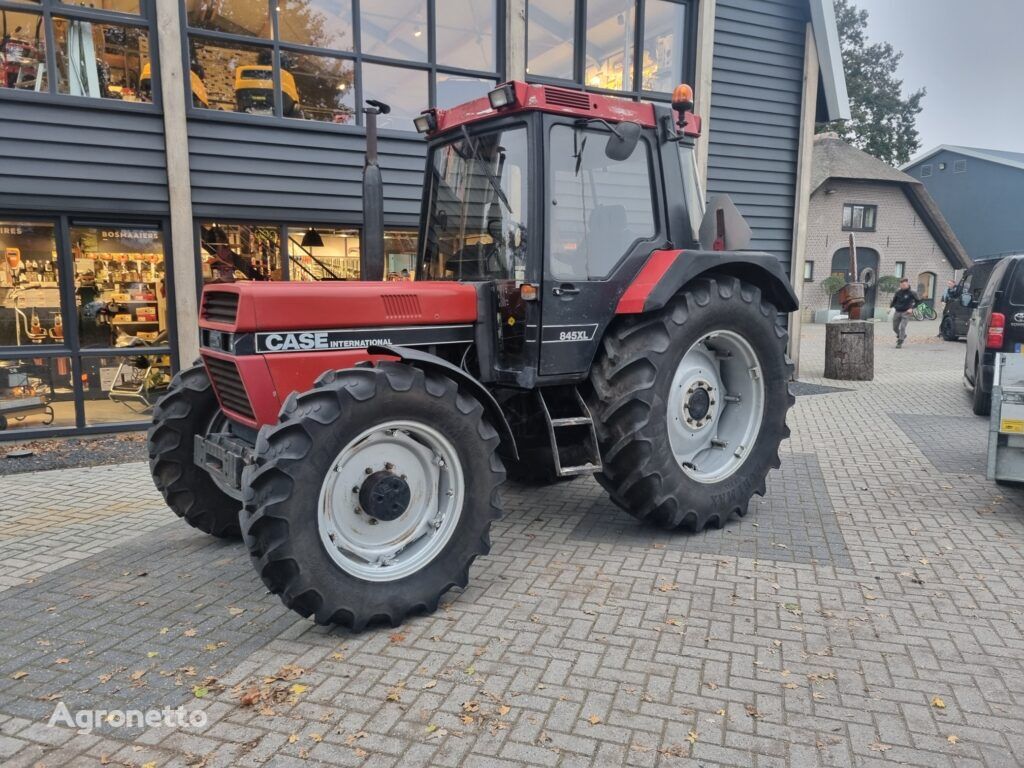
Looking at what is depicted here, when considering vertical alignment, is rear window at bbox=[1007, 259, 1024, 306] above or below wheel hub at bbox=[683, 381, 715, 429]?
above

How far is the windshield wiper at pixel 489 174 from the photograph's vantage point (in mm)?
4156

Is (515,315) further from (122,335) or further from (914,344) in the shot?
(914,344)

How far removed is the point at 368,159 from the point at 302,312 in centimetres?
117

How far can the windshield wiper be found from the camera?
164 inches

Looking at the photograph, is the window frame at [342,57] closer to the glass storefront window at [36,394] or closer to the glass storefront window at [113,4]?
the glass storefront window at [113,4]

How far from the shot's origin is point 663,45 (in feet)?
32.5

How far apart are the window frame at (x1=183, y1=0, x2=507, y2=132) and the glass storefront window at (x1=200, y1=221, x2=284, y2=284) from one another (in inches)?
44.1

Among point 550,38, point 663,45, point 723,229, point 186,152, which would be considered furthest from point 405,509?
point 663,45

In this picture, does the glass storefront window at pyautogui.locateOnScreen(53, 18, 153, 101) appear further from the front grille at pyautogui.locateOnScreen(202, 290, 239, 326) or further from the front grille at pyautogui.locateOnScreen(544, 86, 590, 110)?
the front grille at pyautogui.locateOnScreen(544, 86, 590, 110)

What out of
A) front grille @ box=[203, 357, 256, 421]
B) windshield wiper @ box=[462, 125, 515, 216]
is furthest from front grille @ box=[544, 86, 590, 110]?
front grille @ box=[203, 357, 256, 421]

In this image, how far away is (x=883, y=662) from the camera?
3.05 metres

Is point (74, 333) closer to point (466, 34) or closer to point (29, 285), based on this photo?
point (29, 285)

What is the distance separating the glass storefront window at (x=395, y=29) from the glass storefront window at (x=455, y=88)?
345 millimetres

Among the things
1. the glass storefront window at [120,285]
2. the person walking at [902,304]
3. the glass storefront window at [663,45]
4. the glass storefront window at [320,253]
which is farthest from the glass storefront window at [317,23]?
the person walking at [902,304]
